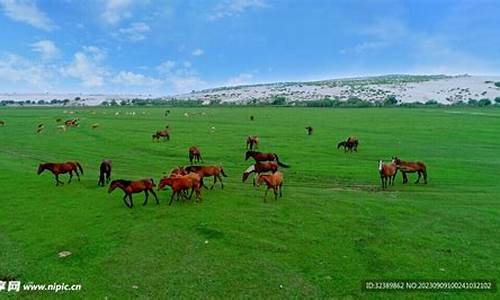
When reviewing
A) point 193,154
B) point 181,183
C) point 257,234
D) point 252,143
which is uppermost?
point 181,183

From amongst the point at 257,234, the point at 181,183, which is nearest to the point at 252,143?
the point at 181,183

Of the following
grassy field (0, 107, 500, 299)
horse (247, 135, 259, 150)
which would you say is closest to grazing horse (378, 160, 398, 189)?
grassy field (0, 107, 500, 299)

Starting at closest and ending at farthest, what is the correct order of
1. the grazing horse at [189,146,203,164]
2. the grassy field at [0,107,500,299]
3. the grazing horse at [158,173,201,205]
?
the grassy field at [0,107,500,299] → the grazing horse at [158,173,201,205] → the grazing horse at [189,146,203,164]

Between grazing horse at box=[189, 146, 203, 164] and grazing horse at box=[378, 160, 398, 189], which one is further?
grazing horse at box=[189, 146, 203, 164]

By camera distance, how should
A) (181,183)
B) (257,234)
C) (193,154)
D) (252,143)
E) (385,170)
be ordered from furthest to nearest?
1. (252,143)
2. (193,154)
3. (385,170)
4. (181,183)
5. (257,234)

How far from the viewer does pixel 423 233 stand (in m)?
14.1

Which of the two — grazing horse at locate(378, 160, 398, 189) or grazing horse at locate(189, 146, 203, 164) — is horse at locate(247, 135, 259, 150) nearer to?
grazing horse at locate(189, 146, 203, 164)

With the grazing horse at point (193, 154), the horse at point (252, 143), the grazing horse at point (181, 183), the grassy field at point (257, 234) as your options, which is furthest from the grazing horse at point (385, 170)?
the horse at point (252, 143)

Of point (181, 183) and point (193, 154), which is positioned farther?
point (193, 154)

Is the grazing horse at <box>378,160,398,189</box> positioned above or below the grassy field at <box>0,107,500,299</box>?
above

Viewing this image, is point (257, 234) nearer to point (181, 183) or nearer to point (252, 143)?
point (181, 183)

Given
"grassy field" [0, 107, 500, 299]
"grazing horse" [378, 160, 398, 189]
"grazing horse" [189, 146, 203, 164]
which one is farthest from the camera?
"grazing horse" [189, 146, 203, 164]

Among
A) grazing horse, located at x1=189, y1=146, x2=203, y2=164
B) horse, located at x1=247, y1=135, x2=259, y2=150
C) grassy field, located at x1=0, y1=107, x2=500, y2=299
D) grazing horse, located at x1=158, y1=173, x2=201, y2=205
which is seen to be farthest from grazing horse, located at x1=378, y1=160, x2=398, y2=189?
horse, located at x1=247, y1=135, x2=259, y2=150

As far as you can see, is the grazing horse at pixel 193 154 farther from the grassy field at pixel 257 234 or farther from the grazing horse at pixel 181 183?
the grazing horse at pixel 181 183
